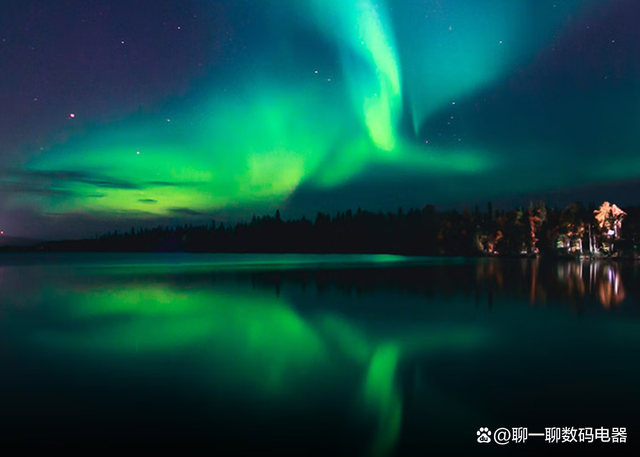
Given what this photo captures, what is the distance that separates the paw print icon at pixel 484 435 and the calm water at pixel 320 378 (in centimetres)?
15

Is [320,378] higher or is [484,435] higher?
[484,435]

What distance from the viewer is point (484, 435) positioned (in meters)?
7.35

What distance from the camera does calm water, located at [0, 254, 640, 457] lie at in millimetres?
7484

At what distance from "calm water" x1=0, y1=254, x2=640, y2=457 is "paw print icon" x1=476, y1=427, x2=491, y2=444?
5.8 inches

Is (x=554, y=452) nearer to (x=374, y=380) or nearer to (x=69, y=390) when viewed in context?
(x=374, y=380)

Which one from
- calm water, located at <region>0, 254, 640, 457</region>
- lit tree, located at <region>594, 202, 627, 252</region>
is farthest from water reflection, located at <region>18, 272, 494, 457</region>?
lit tree, located at <region>594, 202, 627, 252</region>

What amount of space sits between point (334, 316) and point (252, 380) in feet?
32.9

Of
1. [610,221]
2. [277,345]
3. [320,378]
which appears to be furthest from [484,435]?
[610,221]

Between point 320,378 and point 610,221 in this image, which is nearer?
point 320,378

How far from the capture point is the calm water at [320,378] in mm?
7484

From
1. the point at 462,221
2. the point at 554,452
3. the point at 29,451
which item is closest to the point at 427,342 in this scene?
the point at 554,452

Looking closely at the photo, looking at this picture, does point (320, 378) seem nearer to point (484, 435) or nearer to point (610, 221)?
point (484, 435)

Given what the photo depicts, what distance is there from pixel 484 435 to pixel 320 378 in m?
4.40

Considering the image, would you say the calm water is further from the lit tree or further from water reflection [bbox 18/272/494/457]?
the lit tree
